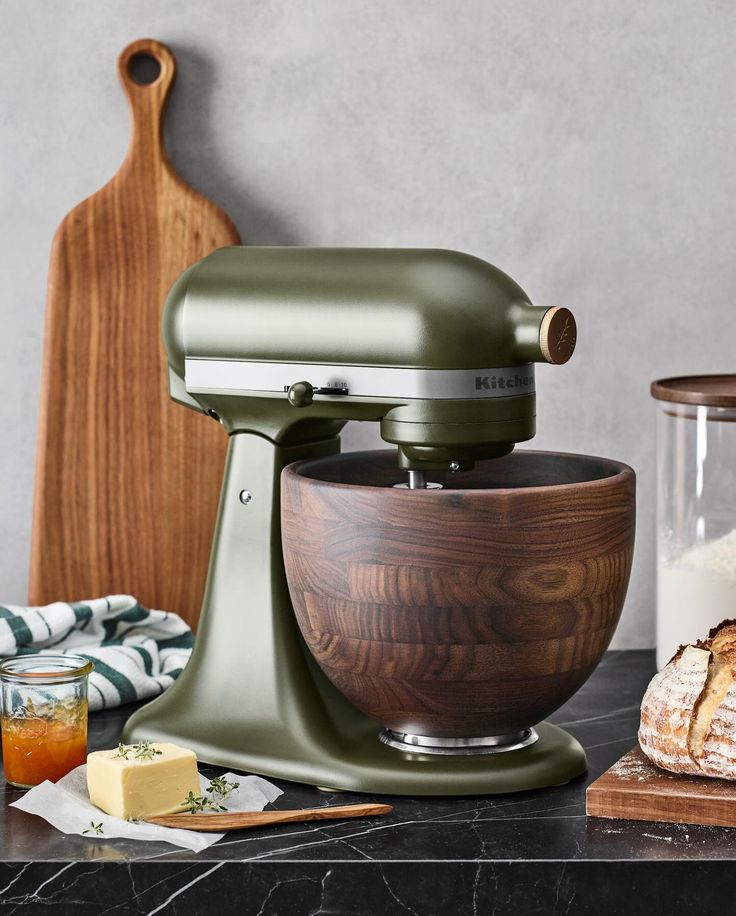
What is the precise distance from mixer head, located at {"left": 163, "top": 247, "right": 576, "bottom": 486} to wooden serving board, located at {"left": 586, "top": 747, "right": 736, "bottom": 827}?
250 millimetres

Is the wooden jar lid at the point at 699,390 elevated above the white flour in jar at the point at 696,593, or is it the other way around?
the wooden jar lid at the point at 699,390

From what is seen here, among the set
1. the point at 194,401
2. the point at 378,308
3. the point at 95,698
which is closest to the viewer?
the point at 378,308

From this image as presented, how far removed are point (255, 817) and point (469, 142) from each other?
755 millimetres

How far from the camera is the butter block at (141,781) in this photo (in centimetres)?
88

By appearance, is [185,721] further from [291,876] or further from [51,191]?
[51,191]

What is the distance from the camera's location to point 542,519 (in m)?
0.86

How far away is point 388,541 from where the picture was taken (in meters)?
0.87

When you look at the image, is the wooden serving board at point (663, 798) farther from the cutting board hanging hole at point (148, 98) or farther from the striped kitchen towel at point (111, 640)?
the cutting board hanging hole at point (148, 98)

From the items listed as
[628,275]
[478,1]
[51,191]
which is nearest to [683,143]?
[628,275]

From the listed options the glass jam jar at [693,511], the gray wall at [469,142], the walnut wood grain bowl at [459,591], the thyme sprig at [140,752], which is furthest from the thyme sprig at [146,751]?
the gray wall at [469,142]

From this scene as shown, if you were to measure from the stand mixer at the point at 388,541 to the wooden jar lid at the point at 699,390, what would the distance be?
0.16 meters

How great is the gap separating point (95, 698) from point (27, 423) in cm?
38

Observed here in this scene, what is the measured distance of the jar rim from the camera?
964 millimetres

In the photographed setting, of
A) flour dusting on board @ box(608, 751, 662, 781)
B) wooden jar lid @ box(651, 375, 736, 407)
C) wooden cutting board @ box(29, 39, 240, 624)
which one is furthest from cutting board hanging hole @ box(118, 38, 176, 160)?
flour dusting on board @ box(608, 751, 662, 781)
